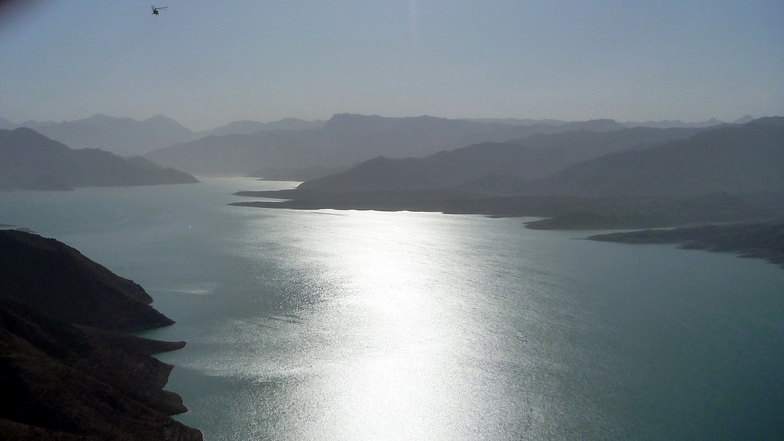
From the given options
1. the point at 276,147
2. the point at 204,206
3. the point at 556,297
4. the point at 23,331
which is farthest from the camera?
the point at 276,147

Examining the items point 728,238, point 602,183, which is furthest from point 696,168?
point 728,238

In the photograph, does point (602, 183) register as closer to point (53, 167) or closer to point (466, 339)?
point (466, 339)

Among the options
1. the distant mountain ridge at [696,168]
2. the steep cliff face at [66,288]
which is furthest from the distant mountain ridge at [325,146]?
the steep cliff face at [66,288]

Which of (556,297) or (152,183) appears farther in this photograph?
(152,183)

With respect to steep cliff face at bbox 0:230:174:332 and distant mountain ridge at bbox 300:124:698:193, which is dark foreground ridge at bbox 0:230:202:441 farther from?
distant mountain ridge at bbox 300:124:698:193

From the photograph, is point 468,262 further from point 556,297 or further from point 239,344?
point 239,344

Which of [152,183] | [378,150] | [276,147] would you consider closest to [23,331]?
[152,183]

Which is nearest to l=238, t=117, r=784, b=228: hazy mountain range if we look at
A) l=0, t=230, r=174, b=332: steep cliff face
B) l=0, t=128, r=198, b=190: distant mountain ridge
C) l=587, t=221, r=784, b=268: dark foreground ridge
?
l=587, t=221, r=784, b=268: dark foreground ridge
